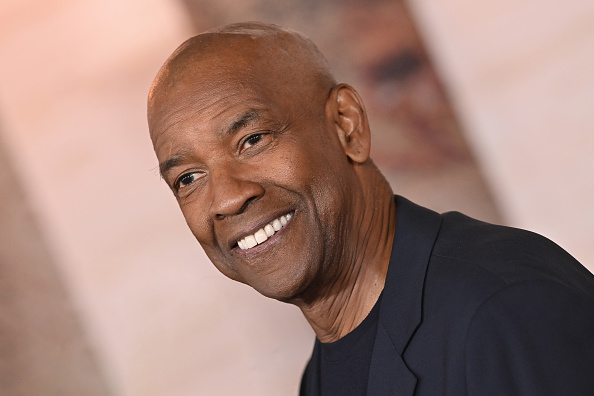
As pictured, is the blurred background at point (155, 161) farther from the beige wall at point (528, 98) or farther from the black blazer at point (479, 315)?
the black blazer at point (479, 315)

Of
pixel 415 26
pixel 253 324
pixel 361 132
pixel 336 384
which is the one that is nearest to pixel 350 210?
pixel 361 132

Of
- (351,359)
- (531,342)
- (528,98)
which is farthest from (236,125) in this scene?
(528,98)

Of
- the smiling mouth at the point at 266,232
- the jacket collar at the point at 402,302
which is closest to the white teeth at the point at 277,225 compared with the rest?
the smiling mouth at the point at 266,232

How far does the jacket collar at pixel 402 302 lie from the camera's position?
177 centimetres

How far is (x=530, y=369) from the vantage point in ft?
4.87

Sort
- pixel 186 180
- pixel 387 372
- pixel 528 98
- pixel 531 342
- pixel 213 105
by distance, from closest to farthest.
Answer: pixel 531 342, pixel 387 372, pixel 213 105, pixel 186 180, pixel 528 98

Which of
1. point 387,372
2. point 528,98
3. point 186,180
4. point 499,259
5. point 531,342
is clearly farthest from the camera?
point 528,98

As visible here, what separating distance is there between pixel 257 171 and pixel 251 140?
0.28 feet

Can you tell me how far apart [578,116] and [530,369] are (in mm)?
2151

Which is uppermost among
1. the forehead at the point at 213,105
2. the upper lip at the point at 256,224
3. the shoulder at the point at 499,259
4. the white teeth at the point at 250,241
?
the forehead at the point at 213,105

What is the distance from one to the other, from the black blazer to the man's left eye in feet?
1.38

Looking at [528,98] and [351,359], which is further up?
[528,98]

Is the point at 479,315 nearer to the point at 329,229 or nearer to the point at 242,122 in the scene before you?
the point at 329,229

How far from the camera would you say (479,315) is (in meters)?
1.55
